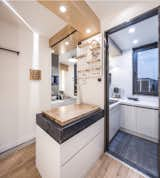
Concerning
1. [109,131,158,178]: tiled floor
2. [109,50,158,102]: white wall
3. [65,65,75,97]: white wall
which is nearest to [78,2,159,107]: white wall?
[109,131,158,178]: tiled floor

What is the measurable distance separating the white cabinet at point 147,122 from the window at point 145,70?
0.73 metres

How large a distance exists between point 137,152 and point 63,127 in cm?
170

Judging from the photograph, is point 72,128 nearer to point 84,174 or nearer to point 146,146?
point 84,174

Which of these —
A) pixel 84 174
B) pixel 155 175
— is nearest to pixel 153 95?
pixel 155 175

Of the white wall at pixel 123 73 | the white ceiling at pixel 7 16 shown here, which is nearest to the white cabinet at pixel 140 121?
the white wall at pixel 123 73

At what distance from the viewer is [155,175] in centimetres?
134

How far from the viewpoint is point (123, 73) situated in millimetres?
3174

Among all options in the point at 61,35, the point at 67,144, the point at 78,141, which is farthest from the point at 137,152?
the point at 61,35

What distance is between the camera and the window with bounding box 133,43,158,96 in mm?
2631

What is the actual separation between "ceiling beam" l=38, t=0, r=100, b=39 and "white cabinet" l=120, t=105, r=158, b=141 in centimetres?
196

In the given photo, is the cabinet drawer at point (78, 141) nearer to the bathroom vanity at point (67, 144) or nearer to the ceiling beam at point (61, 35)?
the bathroom vanity at point (67, 144)

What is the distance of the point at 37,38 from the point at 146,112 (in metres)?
3.02

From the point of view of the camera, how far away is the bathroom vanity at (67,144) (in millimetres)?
989

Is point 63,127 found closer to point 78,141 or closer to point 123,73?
point 78,141
